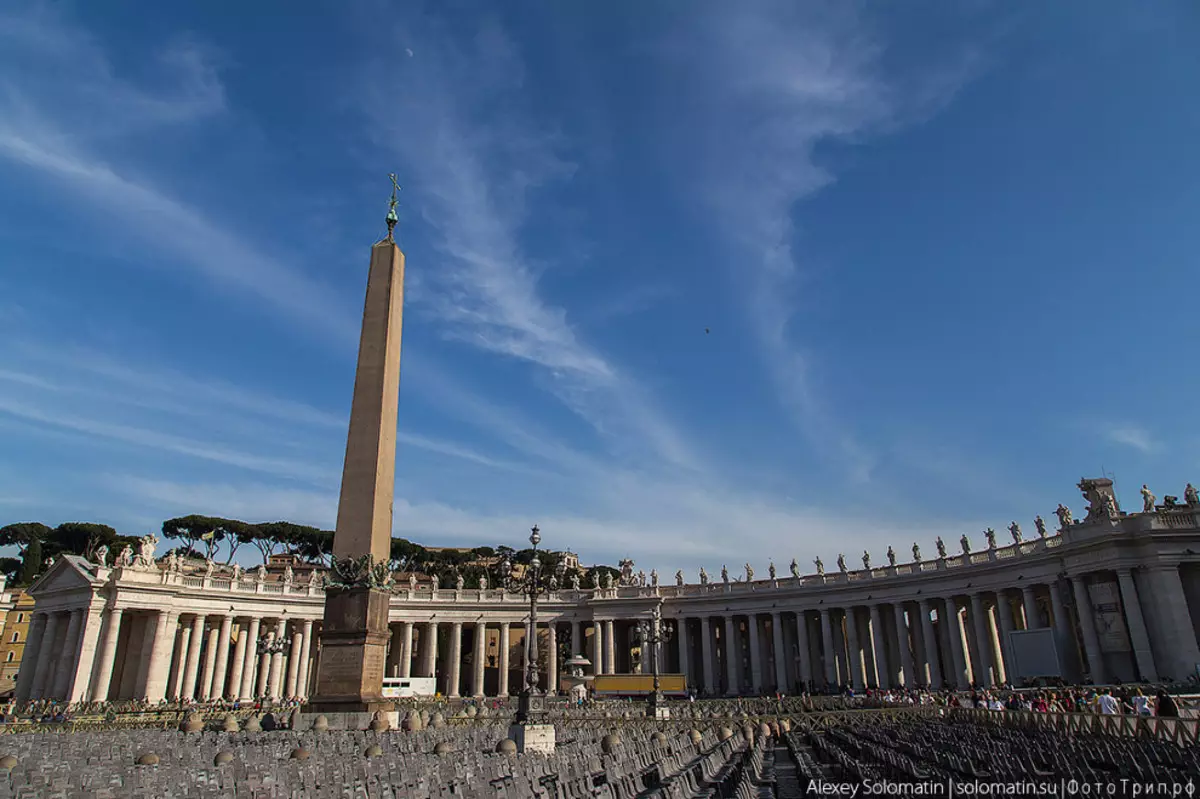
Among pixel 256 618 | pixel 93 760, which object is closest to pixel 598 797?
pixel 93 760

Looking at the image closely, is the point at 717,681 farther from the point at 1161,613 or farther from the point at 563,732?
the point at 563,732

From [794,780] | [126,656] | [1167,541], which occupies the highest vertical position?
[1167,541]

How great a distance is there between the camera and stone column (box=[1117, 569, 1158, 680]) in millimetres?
37438

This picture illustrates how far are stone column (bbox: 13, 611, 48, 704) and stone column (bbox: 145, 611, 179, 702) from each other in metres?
8.87

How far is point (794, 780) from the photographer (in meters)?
15.5

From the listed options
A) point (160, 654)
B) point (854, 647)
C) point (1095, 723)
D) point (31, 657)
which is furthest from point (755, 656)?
point (31, 657)

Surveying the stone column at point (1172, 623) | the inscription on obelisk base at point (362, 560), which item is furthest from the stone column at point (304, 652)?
the stone column at point (1172, 623)

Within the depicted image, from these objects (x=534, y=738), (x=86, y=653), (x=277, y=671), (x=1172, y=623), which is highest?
(x=1172, y=623)

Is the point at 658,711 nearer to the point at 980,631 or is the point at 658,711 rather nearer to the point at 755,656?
the point at 980,631

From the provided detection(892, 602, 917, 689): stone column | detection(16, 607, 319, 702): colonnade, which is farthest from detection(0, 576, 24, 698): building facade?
detection(892, 602, 917, 689): stone column

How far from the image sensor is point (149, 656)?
51469mm

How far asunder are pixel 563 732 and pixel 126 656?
4567 cm

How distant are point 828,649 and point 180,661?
5043 centimetres

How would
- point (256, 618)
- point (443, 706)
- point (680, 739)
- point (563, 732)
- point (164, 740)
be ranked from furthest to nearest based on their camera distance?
1. point (256, 618)
2. point (443, 706)
3. point (563, 732)
4. point (680, 739)
5. point (164, 740)
